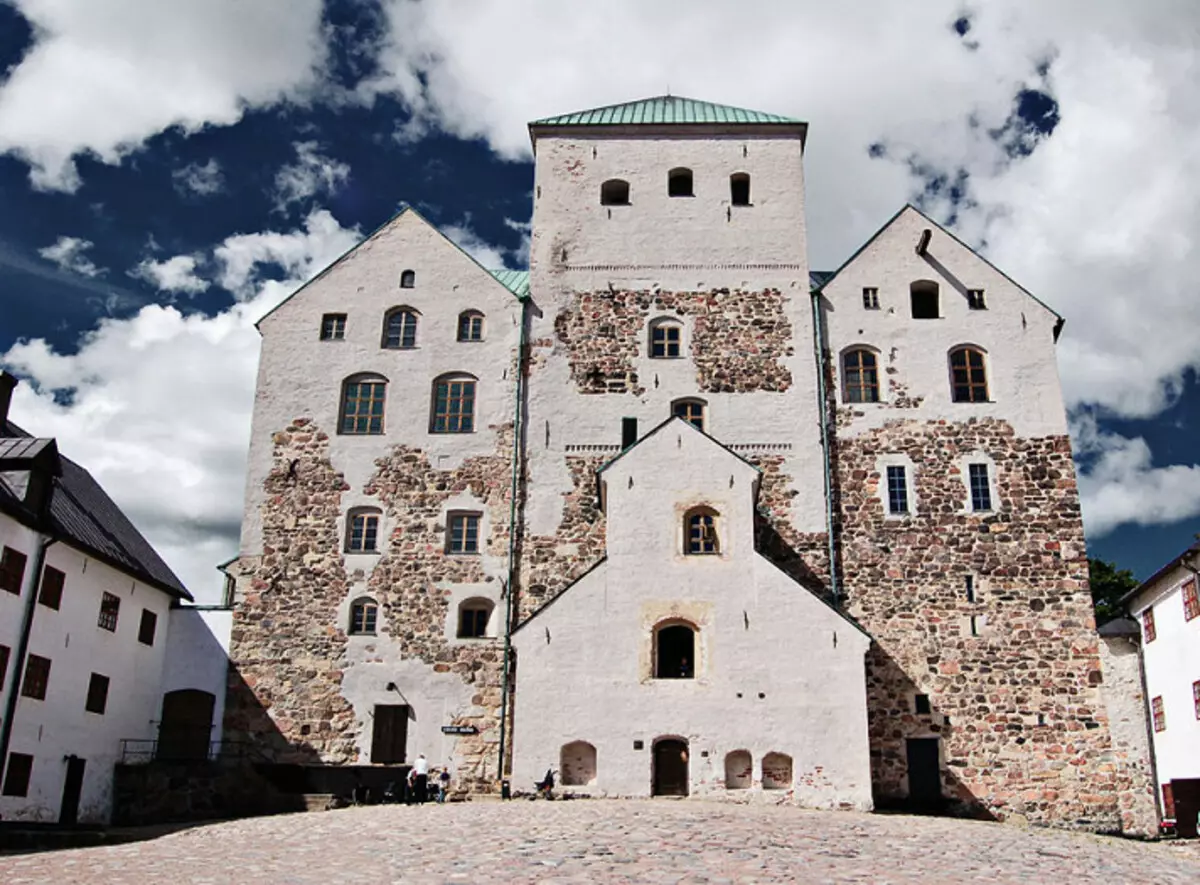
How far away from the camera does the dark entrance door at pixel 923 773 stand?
27281mm

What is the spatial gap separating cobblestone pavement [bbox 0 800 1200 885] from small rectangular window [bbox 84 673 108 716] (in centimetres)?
551

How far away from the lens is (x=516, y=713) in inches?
1015

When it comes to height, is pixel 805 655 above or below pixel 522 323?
below

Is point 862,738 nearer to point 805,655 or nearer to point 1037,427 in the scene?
point 805,655

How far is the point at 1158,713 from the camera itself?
94.9 feet

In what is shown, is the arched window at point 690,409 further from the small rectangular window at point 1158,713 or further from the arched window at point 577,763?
the small rectangular window at point 1158,713

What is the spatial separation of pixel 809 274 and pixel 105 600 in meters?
21.1

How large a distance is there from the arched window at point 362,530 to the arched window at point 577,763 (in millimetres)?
8100

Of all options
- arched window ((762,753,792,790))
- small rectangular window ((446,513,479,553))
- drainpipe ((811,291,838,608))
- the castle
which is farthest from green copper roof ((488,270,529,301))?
arched window ((762,753,792,790))

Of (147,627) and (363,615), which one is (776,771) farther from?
(147,627)

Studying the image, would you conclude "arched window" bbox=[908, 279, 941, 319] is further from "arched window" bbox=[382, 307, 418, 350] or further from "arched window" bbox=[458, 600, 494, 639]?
"arched window" bbox=[458, 600, 494, 639]

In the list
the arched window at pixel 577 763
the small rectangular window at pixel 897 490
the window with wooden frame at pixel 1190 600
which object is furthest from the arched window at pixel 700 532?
the window with wooden frame at pixel 1190 600

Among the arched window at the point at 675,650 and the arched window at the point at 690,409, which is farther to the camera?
the arched window at the point at 690,409

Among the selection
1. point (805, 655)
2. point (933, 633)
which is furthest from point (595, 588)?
point (933, 633)
